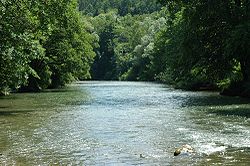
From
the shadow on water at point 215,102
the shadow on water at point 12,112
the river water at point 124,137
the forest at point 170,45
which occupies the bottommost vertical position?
the river water at point 124,137

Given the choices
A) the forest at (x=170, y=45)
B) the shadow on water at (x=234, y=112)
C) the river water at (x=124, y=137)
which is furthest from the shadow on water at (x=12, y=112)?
the shadow on water at (x=234, y=112)

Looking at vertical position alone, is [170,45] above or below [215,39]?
above

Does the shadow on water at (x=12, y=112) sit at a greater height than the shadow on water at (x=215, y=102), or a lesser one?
greater

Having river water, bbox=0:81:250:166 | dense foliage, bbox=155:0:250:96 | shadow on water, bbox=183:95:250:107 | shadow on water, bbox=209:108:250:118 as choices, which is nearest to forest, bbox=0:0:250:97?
dense foliage, bbox=155:0:250:96

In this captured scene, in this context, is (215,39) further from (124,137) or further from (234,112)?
(124,137)

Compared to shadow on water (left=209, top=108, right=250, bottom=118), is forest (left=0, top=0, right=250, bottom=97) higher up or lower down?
higher up

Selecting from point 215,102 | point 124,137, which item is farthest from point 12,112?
point 215,102

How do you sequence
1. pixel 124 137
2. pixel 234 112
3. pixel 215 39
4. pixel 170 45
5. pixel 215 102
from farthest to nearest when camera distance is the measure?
pixel 170 45 → pixel 215 39 → pixel 215 102 → pixel 234 112 → pixel 124 137

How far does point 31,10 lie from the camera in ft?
99.9

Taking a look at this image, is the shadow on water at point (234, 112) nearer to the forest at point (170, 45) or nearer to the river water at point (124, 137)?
the river water at point (124, 137)

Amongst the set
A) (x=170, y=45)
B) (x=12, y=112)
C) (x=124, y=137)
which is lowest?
(x=124, y=137)

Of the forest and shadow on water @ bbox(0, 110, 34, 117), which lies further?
the forest

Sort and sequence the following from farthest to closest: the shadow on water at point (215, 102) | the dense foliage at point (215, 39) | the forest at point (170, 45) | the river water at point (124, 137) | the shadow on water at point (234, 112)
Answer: the dense foliage at point (215, 39)
the shadow on water at point (215, 102)
the forest at point (170, 45)
the shadow on water at point (234, 112)
the river water at point (124, 137)

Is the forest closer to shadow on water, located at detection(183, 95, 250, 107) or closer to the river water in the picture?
shadow on water, located at detection(183, 95, 250, 107)
